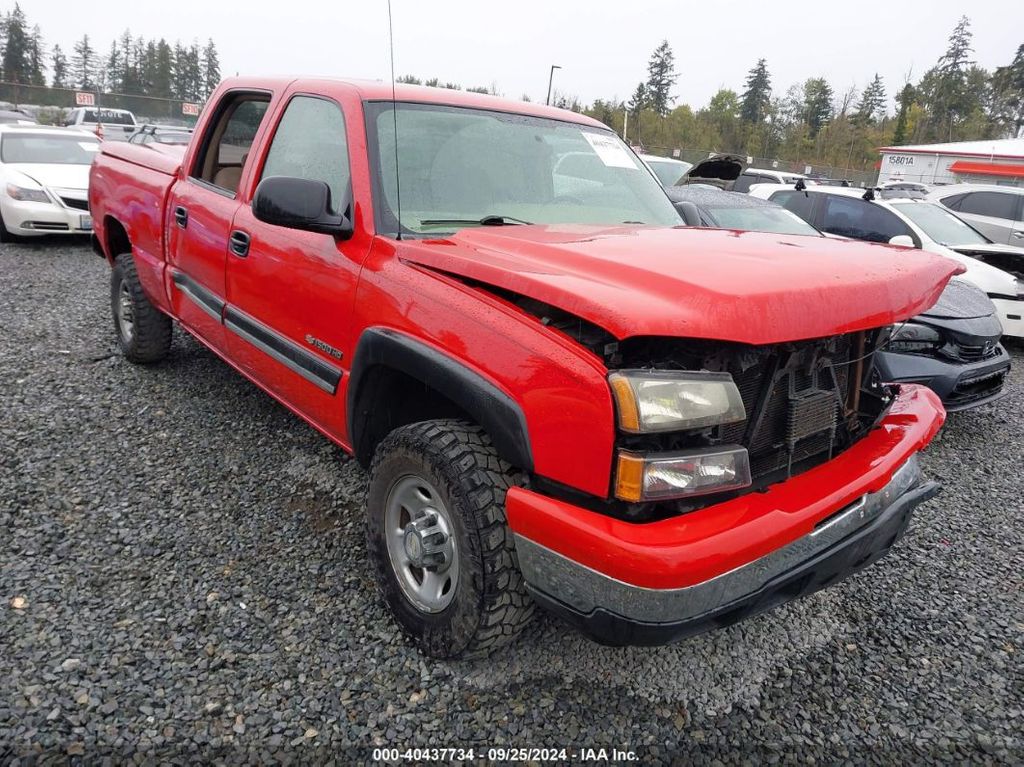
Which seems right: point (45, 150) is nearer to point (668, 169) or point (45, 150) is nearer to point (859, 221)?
point (668, 169)

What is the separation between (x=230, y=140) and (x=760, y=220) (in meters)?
4.81

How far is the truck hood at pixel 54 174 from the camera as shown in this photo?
8884mm

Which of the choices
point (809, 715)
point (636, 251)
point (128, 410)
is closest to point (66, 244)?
point (128, 410)

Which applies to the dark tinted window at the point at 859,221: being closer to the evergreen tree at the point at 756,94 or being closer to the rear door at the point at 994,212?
the rear door at the point at 994,212

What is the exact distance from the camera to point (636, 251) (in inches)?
82.9

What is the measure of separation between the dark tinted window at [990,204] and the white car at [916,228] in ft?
12.6

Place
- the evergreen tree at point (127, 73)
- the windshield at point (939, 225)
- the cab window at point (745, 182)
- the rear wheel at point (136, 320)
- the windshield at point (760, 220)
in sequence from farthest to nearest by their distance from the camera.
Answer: the evergreen tree at point (127, 73) → the cab window at point (745, 182) → the windshield at point (939, 225) → the windshield at point (760, 220) → the rear wheel at point (136, 320)

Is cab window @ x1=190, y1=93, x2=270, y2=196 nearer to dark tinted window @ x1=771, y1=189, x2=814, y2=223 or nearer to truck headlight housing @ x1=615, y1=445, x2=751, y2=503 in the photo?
truck headlight housing @ x1=615, y1=445, x2=751, y2=503

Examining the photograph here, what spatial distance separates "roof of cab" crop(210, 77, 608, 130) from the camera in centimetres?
285

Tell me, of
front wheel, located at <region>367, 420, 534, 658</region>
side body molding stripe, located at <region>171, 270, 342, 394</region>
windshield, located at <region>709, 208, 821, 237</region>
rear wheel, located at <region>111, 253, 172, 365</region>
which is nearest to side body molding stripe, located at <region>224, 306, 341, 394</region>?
side body molding stripe, located at <region>171, 270, 342, 394</region>

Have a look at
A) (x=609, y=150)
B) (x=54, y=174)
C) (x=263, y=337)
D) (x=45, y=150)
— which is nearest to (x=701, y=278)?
(x=609, y=150)

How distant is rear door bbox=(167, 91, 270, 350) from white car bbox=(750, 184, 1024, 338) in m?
5.35

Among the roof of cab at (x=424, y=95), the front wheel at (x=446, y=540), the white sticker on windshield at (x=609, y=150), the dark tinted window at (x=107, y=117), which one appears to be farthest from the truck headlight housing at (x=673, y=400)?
the dark tinted window at (x=107, y=117)

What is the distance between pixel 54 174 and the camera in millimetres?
9062
